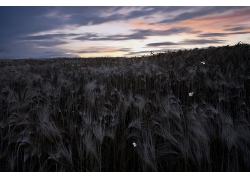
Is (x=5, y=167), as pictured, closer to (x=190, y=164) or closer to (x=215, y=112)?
(x=190, y=164)

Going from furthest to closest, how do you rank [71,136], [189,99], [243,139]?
[189,99], [71,136], [243,139]

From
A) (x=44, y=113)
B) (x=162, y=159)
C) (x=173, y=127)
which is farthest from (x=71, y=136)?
(x=173, y=127)

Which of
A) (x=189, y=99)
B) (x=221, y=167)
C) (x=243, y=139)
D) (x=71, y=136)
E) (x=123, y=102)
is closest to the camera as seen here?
(x=221, y=167)

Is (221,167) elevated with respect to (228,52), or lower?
lower

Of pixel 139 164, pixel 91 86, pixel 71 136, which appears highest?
pixel 91 86

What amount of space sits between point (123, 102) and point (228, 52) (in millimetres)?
4454

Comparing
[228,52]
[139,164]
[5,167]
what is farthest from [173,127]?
[228,52]

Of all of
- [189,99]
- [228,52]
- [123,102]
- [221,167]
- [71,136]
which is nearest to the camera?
[221,167]

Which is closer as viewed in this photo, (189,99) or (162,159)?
(162,159)

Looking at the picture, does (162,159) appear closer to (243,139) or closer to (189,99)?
(243,139)

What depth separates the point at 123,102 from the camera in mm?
2656

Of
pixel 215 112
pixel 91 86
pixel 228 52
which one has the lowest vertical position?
pixel 215 112

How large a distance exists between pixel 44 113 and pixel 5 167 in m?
0.65

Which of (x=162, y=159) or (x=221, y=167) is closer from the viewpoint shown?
(x=221, y=167)
